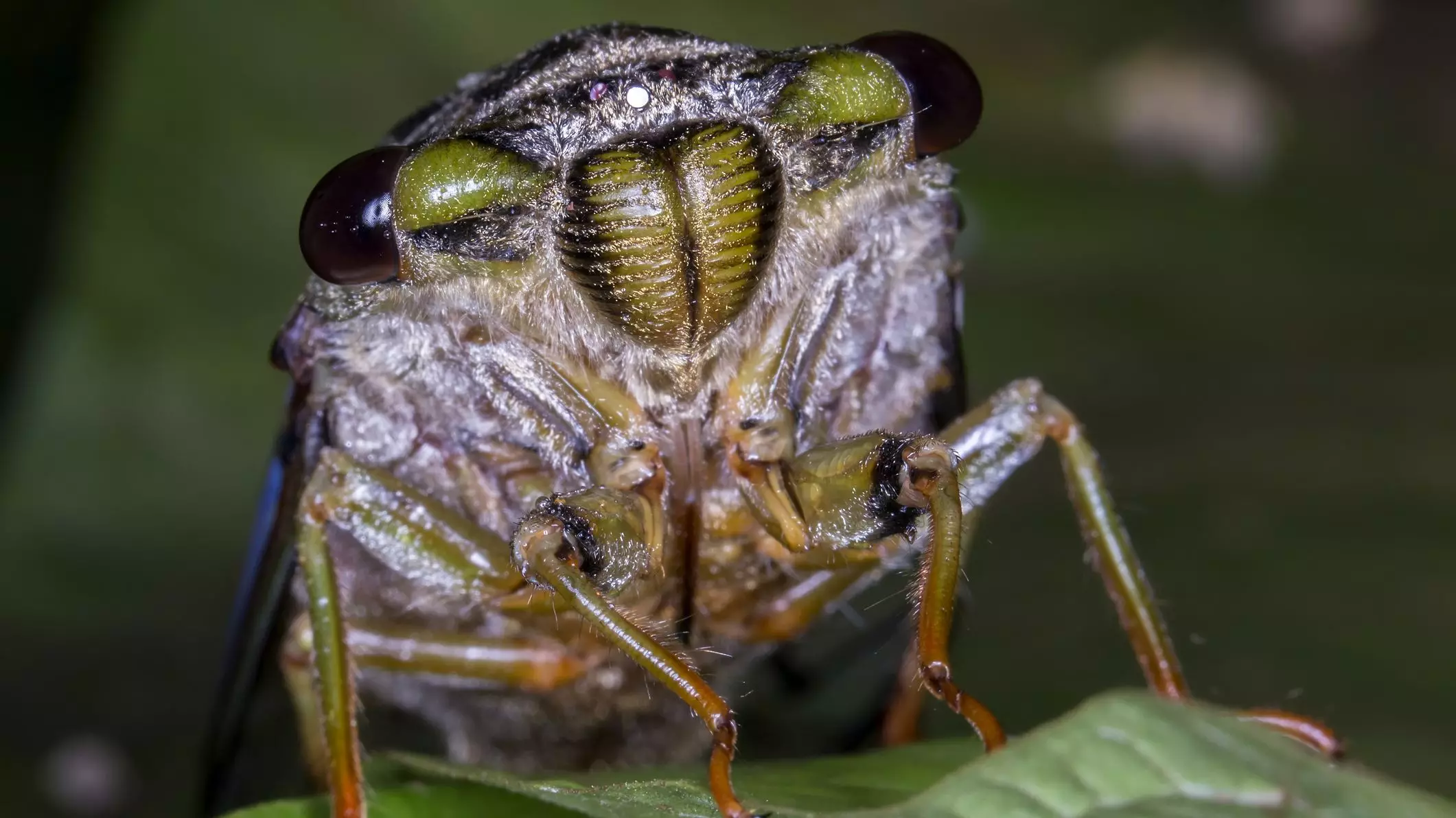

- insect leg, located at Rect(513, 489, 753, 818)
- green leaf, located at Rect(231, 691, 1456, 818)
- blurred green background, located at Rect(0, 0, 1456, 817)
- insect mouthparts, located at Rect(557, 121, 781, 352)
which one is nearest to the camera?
green leaf, located at Rect(231, 691, 1456, 818)

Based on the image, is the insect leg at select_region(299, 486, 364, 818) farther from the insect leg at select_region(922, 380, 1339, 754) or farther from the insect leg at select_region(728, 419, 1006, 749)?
the insect leg at select_region(922, 380, 1339, 754)

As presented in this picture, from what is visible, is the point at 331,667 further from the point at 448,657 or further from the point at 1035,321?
the point at 1035,321

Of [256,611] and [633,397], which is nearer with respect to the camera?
[633,397]

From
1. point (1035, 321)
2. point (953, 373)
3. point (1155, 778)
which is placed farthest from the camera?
point (1035, 321)

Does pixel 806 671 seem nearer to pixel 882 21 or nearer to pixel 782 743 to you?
pixel 782 743

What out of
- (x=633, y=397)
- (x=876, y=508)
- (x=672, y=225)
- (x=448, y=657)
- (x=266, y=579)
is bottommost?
(x=448, y=657)

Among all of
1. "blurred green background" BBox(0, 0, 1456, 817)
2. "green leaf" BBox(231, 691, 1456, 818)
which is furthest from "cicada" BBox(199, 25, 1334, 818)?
"blurred green background" BBox(0, 0, 1456, 817)

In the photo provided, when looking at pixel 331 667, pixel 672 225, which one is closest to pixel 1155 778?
pixel 672 225
